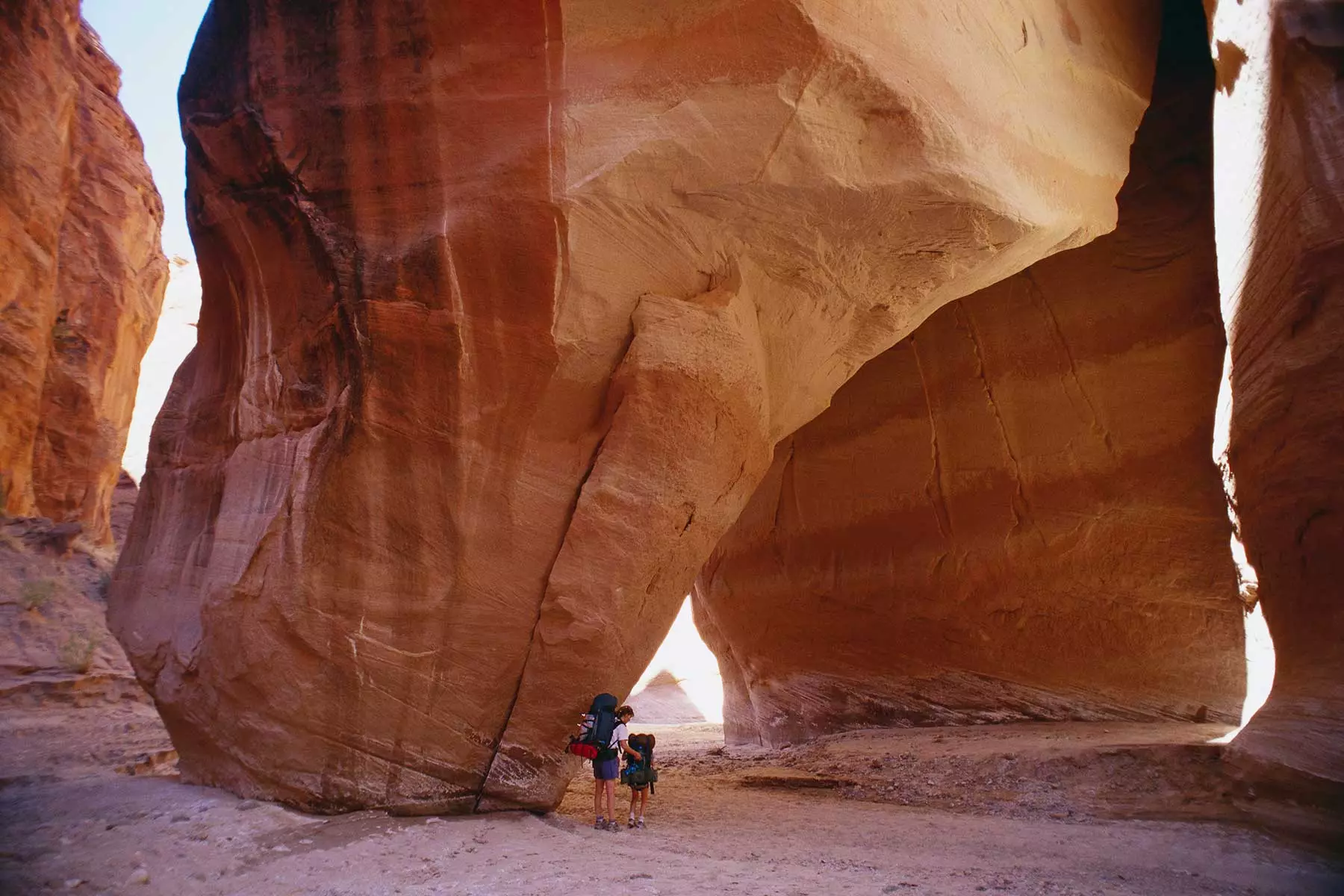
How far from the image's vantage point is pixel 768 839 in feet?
14.9

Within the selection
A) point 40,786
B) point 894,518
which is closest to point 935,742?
point 894,518

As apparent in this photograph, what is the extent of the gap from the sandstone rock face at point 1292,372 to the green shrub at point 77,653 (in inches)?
450

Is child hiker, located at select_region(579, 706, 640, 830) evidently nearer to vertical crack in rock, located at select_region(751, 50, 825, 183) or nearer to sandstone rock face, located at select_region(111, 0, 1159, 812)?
sandstone rock face, located at select_region(111, 0, 1159, 812)

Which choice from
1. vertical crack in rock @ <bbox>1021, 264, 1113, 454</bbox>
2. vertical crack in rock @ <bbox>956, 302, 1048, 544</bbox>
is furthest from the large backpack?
vertical crack in rock @ <bbox>1021, 264, 1113, 454</bbox>

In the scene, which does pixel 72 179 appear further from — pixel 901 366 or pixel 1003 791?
pixel 1003 791

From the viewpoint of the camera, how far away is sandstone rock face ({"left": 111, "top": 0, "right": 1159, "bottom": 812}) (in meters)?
4.80

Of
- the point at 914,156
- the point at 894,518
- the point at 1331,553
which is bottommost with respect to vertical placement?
the point at 1331,553

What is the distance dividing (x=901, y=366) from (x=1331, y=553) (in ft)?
15.3

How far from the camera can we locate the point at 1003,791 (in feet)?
18.1

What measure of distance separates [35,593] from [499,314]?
9030 millimetres

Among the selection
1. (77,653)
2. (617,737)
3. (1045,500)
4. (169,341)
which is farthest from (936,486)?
(169,341)

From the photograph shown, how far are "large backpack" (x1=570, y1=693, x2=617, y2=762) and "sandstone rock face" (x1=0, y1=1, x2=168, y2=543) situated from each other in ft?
35.8

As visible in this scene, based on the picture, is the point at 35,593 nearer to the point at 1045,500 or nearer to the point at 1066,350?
the point at 1045,500

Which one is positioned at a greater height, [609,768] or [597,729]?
[597,729]
